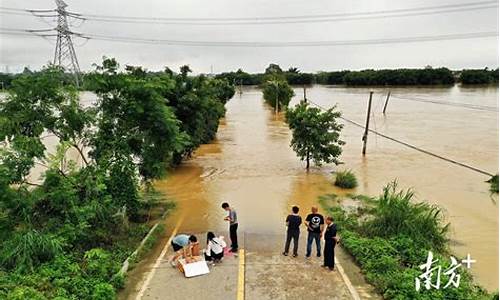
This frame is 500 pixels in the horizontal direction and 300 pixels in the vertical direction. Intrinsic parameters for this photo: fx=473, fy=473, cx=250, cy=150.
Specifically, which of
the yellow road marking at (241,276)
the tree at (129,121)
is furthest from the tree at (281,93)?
the yellow road marking at (241,276)

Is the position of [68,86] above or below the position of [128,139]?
above

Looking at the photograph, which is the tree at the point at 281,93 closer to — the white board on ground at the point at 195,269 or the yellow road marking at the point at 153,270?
the yellow road marking at the point at 153,270

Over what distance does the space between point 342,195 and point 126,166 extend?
9.26 meters

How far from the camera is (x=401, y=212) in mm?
12875

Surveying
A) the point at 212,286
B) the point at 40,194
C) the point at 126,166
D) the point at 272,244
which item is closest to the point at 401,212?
the point at 272,244

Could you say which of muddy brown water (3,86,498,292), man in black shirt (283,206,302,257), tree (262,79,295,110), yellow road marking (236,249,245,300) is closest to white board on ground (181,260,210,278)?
yellow road marking (236,249,245,300)

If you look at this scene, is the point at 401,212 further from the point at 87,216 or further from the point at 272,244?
the point at 87,216

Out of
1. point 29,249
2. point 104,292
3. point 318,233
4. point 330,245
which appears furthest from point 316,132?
point 104,292

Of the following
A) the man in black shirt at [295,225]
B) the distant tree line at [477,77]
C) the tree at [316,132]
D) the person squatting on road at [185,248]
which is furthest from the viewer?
the distant tree line at [477,77]

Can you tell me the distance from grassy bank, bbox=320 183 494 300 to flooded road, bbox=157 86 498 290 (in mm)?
1167

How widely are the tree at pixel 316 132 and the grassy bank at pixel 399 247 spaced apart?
24.7ft

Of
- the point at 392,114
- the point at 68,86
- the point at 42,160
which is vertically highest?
the point at 68,86

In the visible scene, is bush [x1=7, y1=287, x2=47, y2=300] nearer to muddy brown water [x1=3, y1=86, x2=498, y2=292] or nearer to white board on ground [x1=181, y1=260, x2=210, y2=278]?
muddy brown water [x1=3, y1=86, x2=498, y2=292]

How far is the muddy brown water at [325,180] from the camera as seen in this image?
14.8m
